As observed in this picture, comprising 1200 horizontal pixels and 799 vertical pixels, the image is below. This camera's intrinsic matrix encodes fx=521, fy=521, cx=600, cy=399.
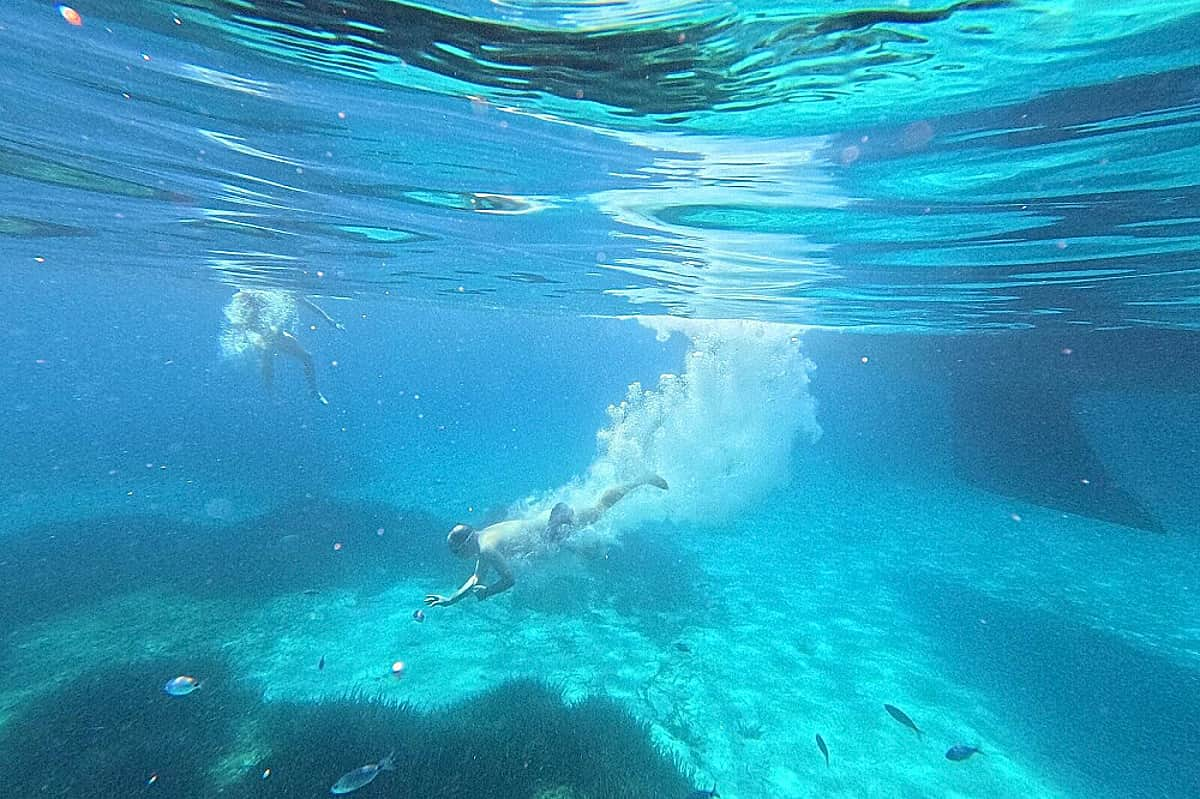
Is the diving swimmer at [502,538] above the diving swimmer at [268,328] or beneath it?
beneath

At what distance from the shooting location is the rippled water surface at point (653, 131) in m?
5.15

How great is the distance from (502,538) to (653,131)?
8793 millimetres

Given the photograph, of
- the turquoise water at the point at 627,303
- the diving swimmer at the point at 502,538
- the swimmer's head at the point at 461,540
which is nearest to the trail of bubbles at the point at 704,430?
the turquoise water at the point at 627,303

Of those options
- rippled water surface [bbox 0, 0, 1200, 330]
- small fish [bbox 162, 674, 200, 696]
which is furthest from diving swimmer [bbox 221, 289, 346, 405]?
small fish [bbox 162, 674, 200, 696]

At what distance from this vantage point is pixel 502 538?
38.9 feet

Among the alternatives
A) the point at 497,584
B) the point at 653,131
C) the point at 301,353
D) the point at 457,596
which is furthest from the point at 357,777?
the point at 301,353

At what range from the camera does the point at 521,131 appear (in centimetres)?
773

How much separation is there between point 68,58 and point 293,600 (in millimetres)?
13029

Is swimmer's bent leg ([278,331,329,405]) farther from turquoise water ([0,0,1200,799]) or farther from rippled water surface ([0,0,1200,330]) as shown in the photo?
rippled water surface ([0,0,1200,330])

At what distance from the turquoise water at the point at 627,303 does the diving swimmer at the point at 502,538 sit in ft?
2.66

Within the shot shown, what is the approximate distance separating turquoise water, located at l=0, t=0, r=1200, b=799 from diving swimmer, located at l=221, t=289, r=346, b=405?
1.88 metres

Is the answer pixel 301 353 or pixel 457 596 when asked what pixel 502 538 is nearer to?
pixel 457 596

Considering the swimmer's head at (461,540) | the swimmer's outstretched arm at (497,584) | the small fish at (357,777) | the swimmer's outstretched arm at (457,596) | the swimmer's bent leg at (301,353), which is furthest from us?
the swimmer's bent leg at (301,353)

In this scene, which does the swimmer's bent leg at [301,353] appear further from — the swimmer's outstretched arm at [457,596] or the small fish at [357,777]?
the small fish at [357,777]
